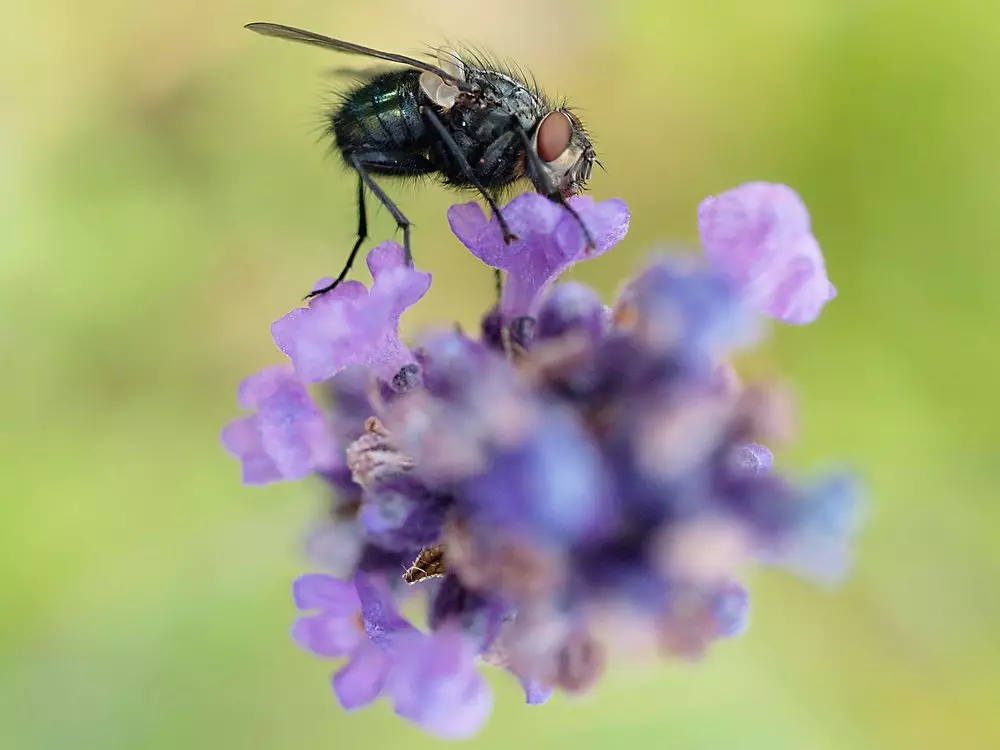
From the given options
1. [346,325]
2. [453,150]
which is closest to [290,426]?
[346,325]

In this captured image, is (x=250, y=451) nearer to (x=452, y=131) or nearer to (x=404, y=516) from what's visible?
(x=404, y=516)

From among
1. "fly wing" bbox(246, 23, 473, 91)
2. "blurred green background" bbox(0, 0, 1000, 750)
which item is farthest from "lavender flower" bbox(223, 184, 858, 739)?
"blurred green background" bbox(0, 0, 1000, 750)

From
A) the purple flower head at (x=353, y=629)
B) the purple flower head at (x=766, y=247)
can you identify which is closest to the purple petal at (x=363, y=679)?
the purple flower head at (x=353, y=629)

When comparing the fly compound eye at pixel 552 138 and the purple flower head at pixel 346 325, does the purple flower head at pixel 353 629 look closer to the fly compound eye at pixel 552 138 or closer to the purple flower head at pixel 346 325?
the purple flower head at pixel 346 325

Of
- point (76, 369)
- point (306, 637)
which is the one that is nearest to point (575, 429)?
point (306, 637)

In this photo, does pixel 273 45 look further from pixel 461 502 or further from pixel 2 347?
pixel 461 502
